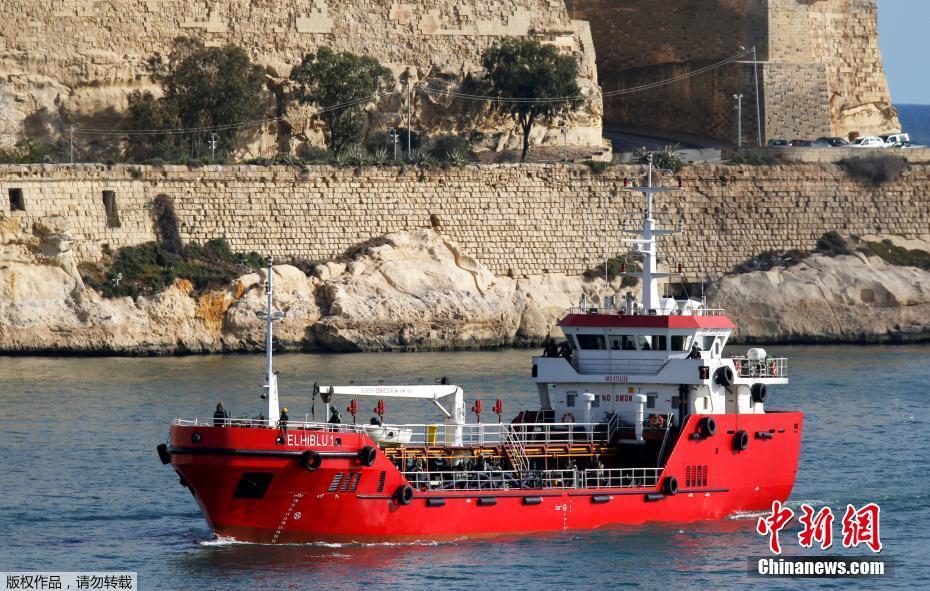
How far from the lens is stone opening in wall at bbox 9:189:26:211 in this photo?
55.1 m

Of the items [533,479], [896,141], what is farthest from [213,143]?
[533,479]

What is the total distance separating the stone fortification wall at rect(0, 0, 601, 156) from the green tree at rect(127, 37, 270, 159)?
1.29m

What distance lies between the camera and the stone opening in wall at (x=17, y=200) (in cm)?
5509

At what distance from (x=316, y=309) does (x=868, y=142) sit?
19961 mm

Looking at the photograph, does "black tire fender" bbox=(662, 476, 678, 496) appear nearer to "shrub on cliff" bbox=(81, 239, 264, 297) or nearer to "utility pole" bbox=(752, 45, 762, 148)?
"shrub on cliff" bbox=(81, 239, 264, 297)

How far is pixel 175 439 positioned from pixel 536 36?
1580 inches

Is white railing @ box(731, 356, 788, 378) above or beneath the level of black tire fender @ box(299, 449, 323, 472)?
above

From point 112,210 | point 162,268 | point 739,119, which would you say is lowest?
point 162,268

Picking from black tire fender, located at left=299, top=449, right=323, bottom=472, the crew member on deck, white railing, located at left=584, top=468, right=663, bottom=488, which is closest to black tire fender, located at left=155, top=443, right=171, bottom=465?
the crew member on deck

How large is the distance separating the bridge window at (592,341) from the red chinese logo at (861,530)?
452cm

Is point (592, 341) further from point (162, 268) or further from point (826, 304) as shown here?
point (826, 304)

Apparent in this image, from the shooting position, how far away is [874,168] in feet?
210

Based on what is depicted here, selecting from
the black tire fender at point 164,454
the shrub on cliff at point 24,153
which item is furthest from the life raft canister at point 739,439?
the shrub on cliff at point 24,153

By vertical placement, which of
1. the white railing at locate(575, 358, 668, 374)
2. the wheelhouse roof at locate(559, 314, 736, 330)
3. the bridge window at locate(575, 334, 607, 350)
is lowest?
the white railing at locate(575, 358, 668, 374)
